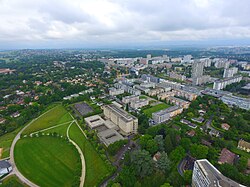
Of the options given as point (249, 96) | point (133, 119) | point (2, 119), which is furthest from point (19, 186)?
point (249, 96)

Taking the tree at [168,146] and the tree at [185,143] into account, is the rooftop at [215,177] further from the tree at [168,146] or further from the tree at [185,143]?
the tree at [185,143]

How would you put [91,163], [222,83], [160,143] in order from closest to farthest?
[91,163]
[160,143]
[222,83]

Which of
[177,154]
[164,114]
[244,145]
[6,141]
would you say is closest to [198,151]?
[177,154]

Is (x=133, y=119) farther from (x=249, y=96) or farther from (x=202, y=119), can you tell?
(x=249, y=96)

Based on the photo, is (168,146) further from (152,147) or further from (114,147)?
(114,147)

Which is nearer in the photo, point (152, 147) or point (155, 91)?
point (152, 147)

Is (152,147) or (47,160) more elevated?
(152,147)

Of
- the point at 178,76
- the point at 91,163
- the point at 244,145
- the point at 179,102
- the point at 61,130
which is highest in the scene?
the point at 178,76
